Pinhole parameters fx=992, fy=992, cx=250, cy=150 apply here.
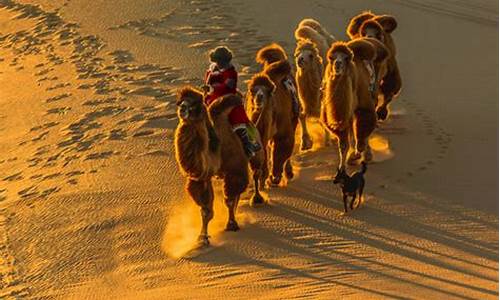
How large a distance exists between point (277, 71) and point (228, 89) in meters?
1.02

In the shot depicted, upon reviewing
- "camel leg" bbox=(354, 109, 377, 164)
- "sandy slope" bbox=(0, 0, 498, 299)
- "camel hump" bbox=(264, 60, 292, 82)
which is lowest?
"sandy slope" bbox=(0, 0, 498, 299)

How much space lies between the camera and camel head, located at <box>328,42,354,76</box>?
10.9 meters

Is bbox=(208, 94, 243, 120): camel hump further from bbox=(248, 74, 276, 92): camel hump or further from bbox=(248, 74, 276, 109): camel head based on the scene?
bbox=(248, 74, 276, 92): camel hump

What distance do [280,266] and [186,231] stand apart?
158cm

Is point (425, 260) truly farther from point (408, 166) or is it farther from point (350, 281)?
point (408, 166)

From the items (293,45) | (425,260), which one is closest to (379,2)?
(293,45)

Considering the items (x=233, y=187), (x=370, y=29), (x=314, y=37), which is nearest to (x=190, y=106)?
(x=233, y=187)

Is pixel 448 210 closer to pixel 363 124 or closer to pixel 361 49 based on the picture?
pixel 363 124

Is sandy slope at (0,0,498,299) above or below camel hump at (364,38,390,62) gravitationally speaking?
below

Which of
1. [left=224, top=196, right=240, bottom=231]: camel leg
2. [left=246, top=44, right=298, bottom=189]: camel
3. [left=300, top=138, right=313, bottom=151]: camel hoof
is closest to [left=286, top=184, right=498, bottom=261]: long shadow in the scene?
[left=246, top=44, right=298, bottom=189]: camel

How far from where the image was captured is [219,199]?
37.6 feet

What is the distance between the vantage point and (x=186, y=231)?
35.8 ft

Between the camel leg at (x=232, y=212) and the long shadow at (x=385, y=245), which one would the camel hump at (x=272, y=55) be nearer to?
the long shadow at (x=385, y=245)

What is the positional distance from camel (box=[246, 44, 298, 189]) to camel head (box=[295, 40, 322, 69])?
36 centimetres
